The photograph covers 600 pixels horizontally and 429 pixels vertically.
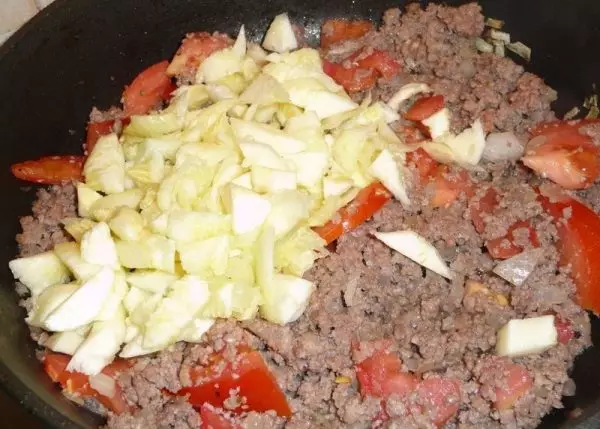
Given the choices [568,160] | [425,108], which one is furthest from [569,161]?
[425,108]

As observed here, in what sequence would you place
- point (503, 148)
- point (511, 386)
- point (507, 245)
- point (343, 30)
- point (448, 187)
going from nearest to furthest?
point (511, 386), point (507, 245), point (448, 187), point (503, 148), point (343, 30)

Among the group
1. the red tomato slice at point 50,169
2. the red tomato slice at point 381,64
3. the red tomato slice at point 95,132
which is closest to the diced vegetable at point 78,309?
the red tomato slice at point 50,169

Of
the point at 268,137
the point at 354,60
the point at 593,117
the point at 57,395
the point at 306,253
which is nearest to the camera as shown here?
the point at 57,395

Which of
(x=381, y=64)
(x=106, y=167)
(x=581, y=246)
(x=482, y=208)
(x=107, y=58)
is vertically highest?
→ (x=107, y=58)

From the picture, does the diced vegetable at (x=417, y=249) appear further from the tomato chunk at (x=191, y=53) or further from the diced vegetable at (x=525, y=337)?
the tomato chunk at (x=191, y=53)

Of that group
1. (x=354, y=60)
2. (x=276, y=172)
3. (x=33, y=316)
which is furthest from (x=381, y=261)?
(x=33, y=316)

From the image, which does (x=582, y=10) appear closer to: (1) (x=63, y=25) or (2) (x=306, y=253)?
(2) (x=306, y=253)

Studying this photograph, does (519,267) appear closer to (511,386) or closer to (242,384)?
(511,386)
